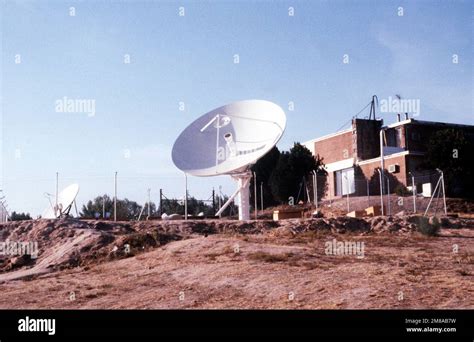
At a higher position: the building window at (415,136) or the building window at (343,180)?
the building window at (415,136)

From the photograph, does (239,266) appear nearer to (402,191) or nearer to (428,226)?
(428,226)

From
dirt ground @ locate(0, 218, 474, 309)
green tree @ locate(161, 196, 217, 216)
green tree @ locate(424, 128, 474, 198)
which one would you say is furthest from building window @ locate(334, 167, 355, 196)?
dirt ground @ locate(0, 218, 474, 309)

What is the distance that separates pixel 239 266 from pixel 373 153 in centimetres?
4441

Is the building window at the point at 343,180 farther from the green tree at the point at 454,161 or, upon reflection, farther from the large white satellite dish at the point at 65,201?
the large white satellite dish at the point at 65,201

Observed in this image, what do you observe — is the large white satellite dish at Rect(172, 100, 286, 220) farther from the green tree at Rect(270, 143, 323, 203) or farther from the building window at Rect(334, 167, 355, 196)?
the building window at Rect(334, 167, 355, 196)

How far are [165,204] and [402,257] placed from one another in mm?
33020

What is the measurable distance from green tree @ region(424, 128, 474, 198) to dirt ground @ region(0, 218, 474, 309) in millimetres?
22669

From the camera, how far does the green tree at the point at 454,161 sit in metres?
49.8

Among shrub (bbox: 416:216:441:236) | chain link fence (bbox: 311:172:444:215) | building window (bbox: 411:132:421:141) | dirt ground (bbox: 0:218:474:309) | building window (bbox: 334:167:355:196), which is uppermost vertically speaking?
building window (bbox: 411:132:421:141)

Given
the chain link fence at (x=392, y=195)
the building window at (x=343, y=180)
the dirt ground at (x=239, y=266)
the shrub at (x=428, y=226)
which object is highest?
the building window at (x=343, y=180)

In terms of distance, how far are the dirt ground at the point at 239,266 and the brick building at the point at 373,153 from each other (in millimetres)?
26132

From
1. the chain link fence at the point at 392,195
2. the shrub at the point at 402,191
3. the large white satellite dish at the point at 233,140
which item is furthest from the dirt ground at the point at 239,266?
the shrub at the point at 402,191

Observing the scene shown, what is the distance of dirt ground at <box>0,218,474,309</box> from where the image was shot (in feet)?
47.3
